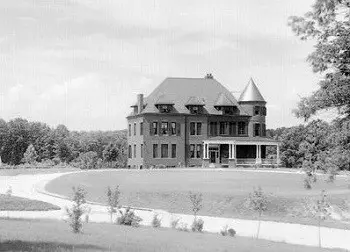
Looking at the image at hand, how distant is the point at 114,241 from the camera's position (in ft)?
47.0

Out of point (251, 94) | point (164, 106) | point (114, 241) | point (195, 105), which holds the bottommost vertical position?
point (114, 241)

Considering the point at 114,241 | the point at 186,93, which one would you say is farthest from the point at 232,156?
the point at 114,241

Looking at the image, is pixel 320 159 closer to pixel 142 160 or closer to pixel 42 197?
pixel 42 197

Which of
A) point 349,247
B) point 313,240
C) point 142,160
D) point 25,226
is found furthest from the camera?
point 142,160

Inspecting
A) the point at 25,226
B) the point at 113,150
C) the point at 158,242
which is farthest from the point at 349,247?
the point at 113,150

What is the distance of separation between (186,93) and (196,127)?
4911 millimetres

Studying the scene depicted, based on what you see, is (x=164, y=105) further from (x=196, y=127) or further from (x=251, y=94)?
(x=251, y=94)

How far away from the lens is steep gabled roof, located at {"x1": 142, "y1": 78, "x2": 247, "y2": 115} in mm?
77875

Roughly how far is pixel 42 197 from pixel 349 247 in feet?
65.3

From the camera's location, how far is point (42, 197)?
33500 mm

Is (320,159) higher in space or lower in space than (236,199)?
higher

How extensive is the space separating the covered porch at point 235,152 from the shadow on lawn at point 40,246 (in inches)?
2489

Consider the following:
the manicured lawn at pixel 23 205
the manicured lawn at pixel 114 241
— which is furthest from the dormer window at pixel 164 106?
the manicured lawn at pixel 114 241

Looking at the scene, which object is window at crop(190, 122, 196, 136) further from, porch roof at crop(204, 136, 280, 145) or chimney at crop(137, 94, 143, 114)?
chimney at crop(137, 94, 143, 114)
